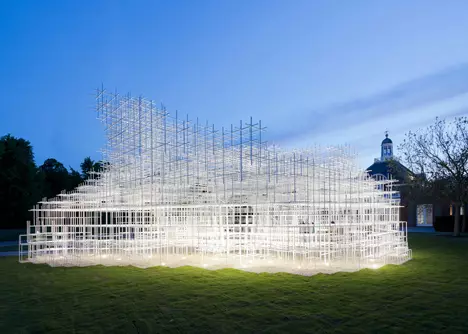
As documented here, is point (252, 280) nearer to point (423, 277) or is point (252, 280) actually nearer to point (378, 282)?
point (378, 282)

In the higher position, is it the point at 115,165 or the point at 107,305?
the point at 115,165

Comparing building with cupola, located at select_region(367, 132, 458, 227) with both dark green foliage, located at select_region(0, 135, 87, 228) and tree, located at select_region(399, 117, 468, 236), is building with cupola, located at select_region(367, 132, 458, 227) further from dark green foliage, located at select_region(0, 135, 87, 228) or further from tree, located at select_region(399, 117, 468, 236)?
dark green foliage, located at select_region(0, 135, 87, 228)

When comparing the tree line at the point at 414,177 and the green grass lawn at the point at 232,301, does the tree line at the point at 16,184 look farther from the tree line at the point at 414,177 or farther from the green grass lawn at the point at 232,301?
the green grass lawn at the point at 232,301

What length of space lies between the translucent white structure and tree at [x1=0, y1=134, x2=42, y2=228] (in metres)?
19.8

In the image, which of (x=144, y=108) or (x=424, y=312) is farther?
(x=144, y=108)

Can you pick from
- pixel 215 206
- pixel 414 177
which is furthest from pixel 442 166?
pixel 215 206

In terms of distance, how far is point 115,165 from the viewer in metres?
18.0

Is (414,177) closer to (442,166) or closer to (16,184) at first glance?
(442,166)

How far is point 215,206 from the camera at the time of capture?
1515 centimetres

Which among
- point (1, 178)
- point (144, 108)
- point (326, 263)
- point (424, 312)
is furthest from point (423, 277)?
point (1, 178)

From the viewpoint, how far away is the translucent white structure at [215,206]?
45.6 feet

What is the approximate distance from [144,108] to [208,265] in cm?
768

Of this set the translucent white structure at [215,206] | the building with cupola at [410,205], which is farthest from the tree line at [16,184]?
the building with cupola at [410,205]

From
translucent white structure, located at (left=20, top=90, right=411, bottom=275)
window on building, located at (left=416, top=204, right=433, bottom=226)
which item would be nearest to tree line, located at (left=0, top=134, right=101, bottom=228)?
translucent white structure, located at (left=20, top=90, right=411, bottom=275)
